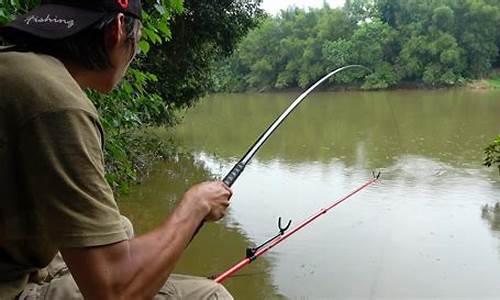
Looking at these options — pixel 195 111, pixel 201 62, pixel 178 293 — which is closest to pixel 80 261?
pixel 178 293

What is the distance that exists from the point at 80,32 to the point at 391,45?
34.3 m

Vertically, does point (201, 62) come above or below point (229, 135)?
above

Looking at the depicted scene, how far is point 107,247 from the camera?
92 centimetres

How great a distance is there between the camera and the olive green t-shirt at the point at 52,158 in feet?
2.90

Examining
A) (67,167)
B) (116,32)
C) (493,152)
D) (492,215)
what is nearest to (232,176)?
(116,32)

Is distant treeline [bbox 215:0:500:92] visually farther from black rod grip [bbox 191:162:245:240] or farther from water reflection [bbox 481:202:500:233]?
black rod grip [bbox 191:162:245:240]

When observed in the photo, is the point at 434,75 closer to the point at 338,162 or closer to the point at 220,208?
the point at 338,162

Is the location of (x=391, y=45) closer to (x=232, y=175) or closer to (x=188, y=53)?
(x=188, y=53)

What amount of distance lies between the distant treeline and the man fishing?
30.1 m

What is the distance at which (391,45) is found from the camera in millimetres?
33656

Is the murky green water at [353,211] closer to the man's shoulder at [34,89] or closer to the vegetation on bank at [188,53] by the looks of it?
the vegetation on bank at [188,53]

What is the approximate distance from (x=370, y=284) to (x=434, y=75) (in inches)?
1194

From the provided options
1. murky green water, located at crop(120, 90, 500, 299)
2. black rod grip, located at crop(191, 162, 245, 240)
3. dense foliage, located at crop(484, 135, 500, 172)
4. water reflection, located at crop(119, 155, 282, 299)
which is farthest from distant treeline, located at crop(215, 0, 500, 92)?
black rod grip, located at crop(191, 162, 245, 240)

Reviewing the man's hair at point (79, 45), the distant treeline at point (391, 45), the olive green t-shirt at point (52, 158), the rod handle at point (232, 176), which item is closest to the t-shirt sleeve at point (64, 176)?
the olive green t-shirt at point (52, 158)
